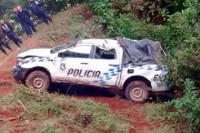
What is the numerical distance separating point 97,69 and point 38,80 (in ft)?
5.64

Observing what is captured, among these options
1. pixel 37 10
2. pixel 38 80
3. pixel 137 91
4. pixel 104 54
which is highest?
pixel 37 10

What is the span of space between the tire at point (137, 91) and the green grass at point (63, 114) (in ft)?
4.59

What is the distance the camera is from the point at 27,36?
68.2 feet

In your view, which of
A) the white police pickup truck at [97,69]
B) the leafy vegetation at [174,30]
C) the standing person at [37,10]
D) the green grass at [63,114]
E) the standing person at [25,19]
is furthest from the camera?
the standing person at [37,10]

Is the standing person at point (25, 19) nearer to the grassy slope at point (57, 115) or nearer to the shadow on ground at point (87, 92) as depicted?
the shadow on ground at point (87, 92)

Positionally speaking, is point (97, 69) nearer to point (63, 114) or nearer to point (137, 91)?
point (137, 91)

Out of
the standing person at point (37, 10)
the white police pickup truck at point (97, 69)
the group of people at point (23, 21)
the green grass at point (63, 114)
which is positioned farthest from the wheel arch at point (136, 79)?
the standing person at point (37, 10)

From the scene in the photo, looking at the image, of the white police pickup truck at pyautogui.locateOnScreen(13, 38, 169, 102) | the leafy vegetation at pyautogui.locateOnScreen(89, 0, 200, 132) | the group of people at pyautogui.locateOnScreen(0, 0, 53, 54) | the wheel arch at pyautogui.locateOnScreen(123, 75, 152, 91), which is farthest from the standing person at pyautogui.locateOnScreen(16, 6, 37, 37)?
the wheel arch at pyautogui.locateOnScreen(123, 75, 152, 91)

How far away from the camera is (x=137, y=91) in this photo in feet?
43.0

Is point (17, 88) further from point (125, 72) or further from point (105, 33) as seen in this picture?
point (105, 33)

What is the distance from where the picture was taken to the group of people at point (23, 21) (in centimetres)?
1841

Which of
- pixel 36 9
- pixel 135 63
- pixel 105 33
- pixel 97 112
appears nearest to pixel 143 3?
pixel 105 33

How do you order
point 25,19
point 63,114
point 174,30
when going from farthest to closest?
point 25,19
point 174,30
point 63,114

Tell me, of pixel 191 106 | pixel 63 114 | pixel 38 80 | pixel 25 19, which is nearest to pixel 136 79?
pixel 38 80
